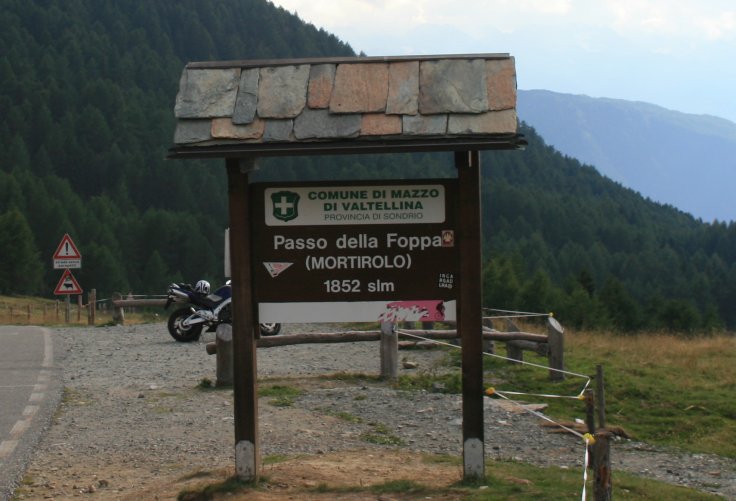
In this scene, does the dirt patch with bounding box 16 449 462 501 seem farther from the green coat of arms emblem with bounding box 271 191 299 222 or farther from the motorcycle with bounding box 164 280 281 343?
the motorcycle with bounding box 164 280 281 343

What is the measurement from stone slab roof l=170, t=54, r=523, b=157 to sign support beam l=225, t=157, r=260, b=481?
43 cm

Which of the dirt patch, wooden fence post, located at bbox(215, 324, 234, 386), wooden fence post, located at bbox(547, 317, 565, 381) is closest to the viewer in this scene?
the dirt patch

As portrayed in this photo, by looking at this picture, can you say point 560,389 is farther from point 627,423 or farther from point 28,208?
point 28,208

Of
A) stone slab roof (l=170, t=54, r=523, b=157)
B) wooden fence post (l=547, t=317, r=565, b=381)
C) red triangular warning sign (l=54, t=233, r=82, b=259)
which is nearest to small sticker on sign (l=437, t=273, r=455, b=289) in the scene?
stone slab roof (l=170, t=54, r=523, b=157)

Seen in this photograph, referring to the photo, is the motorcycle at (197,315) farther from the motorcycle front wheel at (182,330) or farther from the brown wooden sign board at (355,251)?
the brown wooden sign board at (355,251)

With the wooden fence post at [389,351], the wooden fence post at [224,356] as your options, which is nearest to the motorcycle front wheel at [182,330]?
the wooden fence post at [224,356]

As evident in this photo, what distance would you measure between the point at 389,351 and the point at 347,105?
711 centimetres

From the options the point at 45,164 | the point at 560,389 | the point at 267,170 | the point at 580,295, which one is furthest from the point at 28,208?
the point at 560,389

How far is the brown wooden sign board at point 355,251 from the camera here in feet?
26.9

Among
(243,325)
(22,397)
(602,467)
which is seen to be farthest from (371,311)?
(22,397)

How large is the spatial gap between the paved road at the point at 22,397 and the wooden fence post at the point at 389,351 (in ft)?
13.6

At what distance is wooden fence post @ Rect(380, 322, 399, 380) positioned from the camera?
14.5 meters

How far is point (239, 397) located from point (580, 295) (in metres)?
78.3

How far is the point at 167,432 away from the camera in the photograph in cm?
1122
